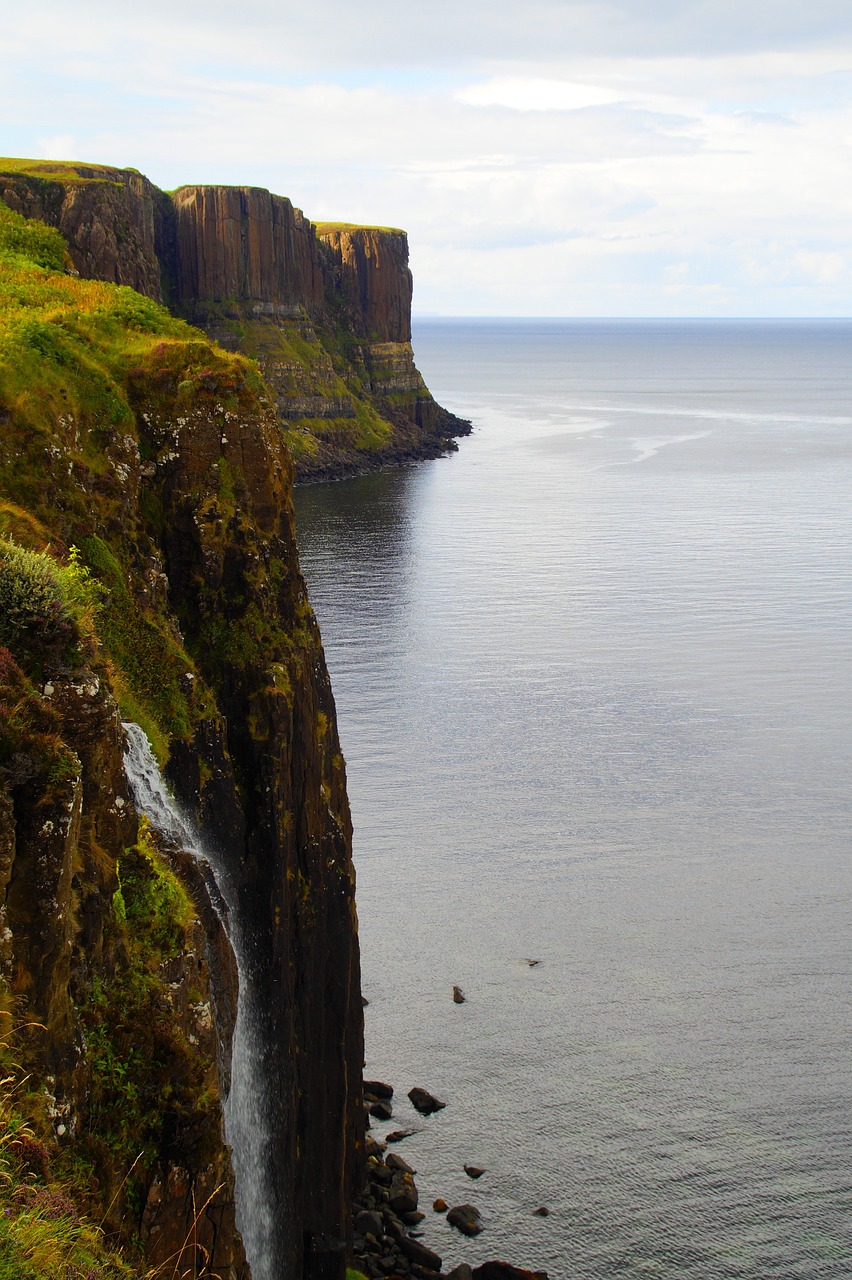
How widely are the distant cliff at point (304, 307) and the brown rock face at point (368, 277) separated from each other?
0.62 feet

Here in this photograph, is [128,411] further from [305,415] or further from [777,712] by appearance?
[305,415]

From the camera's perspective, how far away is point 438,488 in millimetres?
132375

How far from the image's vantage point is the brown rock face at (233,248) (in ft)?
499

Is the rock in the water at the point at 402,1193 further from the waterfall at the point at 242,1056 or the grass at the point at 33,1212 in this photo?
the grass at the point at 33,1212

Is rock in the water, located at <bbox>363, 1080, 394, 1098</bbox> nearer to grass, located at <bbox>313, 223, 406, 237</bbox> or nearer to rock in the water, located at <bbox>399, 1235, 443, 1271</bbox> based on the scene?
rock in the water, located at <bbox>399, 1235, 443, 1271</bbox>

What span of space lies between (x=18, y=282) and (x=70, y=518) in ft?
29.5

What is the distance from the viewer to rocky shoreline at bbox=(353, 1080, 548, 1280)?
24.6 metres

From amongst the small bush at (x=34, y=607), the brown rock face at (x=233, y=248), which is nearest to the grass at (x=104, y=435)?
the small bush at (x=34, y=607)

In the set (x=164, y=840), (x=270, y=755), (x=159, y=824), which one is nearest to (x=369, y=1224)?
(x=270, y=755)

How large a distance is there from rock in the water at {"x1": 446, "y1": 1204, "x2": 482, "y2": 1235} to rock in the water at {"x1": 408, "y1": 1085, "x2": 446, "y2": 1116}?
351 cm

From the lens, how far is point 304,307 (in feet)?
545

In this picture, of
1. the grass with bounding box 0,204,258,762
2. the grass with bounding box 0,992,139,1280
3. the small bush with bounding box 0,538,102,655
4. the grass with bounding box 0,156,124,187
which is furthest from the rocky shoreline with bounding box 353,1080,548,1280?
the grass with bounding box 0,156,124,187

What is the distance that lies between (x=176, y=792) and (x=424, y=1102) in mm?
14714

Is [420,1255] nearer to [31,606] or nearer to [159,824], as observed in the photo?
[159,824]
